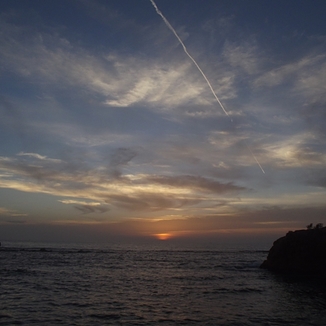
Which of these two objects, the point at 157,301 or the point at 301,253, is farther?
the point at 301,253

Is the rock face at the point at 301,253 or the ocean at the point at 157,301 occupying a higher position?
the rock face at the point at 301,253

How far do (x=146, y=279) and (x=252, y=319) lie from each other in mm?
21478

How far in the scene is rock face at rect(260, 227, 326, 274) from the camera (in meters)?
44.2

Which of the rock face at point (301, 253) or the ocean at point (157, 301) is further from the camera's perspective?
the rock face at point (301, 253)

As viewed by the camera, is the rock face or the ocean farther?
the rock face

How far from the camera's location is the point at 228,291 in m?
31.2

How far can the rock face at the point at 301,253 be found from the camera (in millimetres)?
44250

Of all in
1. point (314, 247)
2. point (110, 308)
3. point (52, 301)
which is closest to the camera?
point (110, 308)

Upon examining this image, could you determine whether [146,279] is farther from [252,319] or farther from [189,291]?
[252,319]

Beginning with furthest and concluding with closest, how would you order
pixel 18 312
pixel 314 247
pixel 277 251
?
pixel 277 251 → pixel 314 247 → pixel 18 312

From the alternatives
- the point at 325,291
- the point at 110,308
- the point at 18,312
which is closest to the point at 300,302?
the point at 325,291

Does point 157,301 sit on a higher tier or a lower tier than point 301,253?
lower

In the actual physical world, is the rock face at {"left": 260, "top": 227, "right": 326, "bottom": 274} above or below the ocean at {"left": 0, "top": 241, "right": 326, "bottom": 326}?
above

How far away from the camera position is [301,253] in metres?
46.2
